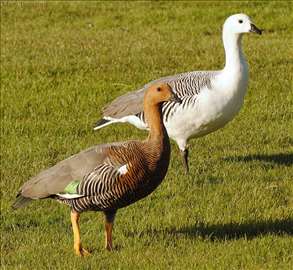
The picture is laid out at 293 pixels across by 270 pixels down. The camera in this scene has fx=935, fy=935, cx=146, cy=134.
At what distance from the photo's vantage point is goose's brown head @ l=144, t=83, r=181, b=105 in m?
7.66

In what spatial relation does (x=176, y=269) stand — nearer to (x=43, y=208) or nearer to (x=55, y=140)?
(x=43, y=208)

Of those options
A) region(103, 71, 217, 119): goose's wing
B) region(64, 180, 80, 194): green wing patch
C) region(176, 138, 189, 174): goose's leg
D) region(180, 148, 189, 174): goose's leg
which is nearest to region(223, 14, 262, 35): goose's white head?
region(103, 71, 217, 119): goose's wing

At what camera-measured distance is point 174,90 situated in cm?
1051

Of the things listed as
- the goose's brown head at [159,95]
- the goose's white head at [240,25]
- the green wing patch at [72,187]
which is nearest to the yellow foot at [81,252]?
the green wing patch at [72,187]

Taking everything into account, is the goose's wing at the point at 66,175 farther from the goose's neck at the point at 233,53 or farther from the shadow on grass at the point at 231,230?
the goose's neck at the point at 233,53

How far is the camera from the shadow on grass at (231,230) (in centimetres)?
788

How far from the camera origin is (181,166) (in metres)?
10.9

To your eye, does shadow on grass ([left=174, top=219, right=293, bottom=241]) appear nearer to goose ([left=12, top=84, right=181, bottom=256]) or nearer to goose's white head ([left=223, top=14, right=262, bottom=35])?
goose ([left=12, top=84, right=181, bottom=256])

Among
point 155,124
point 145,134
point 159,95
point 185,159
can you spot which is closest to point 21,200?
point 155,124

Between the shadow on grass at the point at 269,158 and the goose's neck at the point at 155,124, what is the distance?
11.2ft

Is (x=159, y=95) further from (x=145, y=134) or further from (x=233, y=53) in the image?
(x=145, y=134)

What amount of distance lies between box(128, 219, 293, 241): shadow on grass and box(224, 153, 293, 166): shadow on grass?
8.53ft

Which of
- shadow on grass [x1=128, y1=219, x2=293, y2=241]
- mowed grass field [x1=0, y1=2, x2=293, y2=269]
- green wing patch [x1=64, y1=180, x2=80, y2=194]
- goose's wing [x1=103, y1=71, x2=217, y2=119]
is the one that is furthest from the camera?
goose's wing [x1=103, y1=71, x2=217, y2=119]

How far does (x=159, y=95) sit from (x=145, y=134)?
5312 mm
